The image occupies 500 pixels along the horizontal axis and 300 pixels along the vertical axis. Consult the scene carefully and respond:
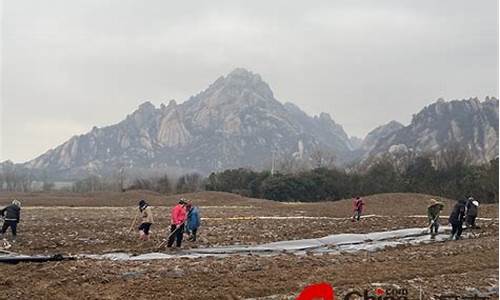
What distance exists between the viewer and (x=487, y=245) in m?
18.8

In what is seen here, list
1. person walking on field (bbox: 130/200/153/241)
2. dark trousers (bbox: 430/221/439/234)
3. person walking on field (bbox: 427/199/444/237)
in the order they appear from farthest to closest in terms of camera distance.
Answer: dark trousers (bbox: 430/221/439/234) < person walking on field (bbox: 427/199/444/237) < person walking on field (bbox: 130/200/153/241)

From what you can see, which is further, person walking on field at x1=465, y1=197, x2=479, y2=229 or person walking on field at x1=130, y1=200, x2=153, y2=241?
person walking on field at x1=465, y1=197, x2=479, y2=229

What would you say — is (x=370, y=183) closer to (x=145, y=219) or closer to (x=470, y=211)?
(x=470, y=211)

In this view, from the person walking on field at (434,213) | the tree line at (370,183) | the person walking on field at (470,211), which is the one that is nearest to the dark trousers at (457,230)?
the person walking on field at (434,213)

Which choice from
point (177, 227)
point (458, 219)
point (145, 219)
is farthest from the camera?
point (458, 219)

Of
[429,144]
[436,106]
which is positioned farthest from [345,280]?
[436,106]

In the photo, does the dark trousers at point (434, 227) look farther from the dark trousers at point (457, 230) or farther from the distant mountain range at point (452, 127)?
the distant mountain range at point (452, 127)

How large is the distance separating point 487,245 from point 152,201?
38.2 m

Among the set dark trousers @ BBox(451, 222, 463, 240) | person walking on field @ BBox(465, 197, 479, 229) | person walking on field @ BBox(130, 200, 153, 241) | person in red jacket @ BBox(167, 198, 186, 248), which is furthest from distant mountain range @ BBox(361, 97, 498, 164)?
person in red jacket @ BBox(167, 198, 186, 248)

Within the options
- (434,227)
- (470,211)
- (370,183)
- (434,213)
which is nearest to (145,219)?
(434,213)

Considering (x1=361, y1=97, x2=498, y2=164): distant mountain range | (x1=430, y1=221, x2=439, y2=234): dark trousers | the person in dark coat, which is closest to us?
the person in dark coat

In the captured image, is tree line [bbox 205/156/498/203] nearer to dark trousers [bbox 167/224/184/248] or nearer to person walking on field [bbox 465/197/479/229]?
person walking on field [bbox 465/197/479/229]

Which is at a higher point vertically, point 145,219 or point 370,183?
point 370,183

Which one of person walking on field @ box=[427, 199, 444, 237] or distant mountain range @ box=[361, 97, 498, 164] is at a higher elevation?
distant mountain range @ box=[361, 97, 498, 164]
